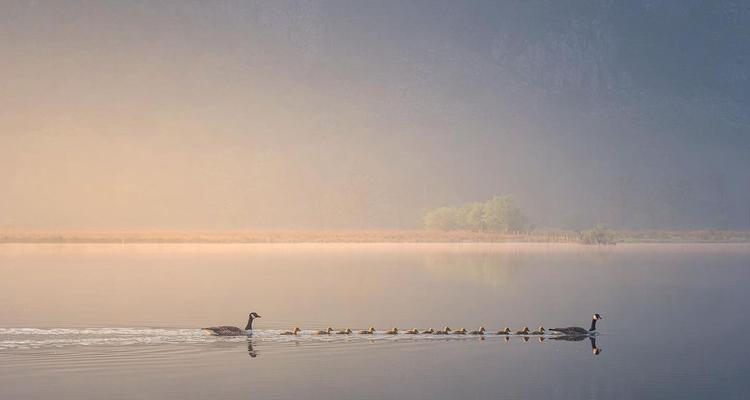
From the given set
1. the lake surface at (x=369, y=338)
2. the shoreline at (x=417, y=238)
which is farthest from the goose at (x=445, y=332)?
the shoreline at (x=417, y=238)

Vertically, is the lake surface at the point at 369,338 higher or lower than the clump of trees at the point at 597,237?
lower

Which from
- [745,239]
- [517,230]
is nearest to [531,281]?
[517,230]

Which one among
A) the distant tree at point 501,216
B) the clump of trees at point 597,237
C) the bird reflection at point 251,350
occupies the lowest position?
the bird reflection at point 251,350

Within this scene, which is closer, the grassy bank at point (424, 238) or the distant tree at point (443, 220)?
the grassy bank at point (424, 238)

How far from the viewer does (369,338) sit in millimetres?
40875

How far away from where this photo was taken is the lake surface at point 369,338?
101ft

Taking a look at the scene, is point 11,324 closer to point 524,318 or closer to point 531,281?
point 524,318

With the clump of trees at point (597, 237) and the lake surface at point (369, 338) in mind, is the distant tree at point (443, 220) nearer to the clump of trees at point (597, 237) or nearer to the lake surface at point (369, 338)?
the clump of trees at point (597, 237)

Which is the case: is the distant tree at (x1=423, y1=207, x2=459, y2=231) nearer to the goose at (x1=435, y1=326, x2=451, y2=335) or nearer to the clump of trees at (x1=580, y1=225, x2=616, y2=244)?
the clump of trees at (x1=580, y1=225, x2=616, y2=244)

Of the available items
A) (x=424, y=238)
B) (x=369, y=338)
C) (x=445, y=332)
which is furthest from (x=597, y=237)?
(x=369, y=338)

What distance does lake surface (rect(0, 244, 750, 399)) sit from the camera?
30.8 metres

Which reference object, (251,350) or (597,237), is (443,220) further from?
(251,350)

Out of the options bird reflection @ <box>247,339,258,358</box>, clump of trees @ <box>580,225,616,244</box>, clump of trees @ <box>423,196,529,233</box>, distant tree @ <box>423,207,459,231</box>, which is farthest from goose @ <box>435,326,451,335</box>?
distant tree @ <box>423,207,459,231</box>

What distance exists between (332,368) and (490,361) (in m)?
5.42
